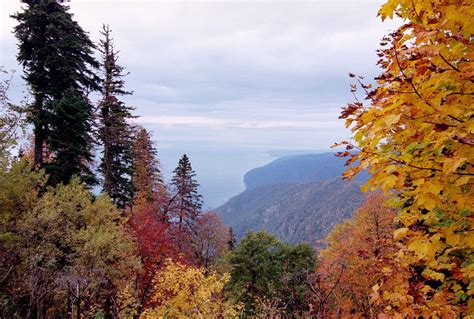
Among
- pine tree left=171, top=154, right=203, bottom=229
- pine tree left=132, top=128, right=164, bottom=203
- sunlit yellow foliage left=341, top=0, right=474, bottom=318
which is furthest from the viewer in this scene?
pine tree left=171, top=154, right=203, bottom=229

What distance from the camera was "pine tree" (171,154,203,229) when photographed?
3566 cm

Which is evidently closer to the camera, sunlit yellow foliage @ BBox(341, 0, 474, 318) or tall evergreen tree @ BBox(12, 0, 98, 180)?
sunlit yellow foliage @ BBox(341, 0, 474, 318)

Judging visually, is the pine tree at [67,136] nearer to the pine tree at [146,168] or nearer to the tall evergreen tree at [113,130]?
the tall evergreen tree at [113,130]

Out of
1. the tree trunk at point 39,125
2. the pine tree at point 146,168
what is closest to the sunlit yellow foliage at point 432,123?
the tree trunk at point 39,125

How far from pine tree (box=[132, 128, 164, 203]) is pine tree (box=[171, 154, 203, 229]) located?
6.68 ft

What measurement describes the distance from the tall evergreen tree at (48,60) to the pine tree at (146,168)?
41.5 ft

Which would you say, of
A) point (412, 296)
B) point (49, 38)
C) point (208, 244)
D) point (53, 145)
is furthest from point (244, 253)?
point (412, 296)

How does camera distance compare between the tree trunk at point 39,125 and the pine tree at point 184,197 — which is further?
the pine tree at point 184,197

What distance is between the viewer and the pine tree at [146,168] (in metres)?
33.8

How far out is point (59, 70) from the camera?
68.5ft

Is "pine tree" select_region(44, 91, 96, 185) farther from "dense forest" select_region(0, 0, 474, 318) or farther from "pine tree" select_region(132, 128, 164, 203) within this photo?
"pine tree" select_region(132, 128, 164, 203)

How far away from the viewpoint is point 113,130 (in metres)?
25.6

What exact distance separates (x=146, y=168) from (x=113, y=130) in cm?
1118

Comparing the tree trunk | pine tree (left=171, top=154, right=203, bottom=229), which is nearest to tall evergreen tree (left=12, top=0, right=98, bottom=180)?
the tree trunk
